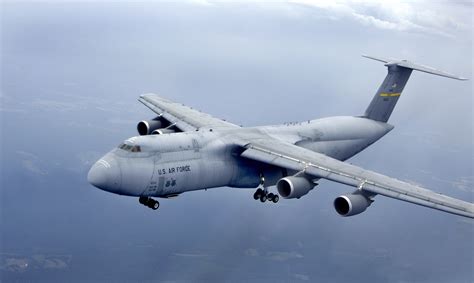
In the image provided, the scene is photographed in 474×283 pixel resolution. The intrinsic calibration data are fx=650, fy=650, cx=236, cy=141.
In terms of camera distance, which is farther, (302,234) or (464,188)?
(464,188)

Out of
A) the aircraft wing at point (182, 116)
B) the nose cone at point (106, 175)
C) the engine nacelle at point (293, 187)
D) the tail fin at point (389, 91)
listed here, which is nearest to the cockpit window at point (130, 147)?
the nose cone at point (106, 175)

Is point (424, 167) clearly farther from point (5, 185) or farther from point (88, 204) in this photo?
point (5, 185)

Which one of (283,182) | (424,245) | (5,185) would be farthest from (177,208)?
(283,182)

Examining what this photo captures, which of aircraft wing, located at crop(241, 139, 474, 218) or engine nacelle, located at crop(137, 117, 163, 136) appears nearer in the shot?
aircraft wing, located at crop(241, 139, 474, 218)

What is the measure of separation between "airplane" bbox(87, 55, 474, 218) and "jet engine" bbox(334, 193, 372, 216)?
0.19 ft

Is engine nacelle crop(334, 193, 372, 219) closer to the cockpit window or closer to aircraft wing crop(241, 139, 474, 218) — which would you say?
aircraft wing crop(241, 139, 474, 218)

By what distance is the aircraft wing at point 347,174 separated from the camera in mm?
36312

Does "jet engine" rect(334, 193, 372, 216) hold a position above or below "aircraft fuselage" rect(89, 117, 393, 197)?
above

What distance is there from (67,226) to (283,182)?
275ft

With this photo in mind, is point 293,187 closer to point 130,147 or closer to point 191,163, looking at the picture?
point 191,163

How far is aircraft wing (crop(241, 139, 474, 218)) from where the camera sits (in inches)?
1430

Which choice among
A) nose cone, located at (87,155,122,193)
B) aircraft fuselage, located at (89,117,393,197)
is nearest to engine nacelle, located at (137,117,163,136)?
aircraft fuselage, located at (89,117,393,197)

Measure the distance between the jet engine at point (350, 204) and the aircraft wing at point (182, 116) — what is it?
1177cm

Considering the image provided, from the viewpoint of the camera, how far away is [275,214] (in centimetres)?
10775
